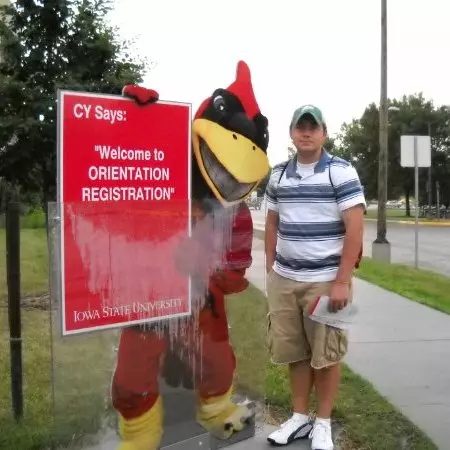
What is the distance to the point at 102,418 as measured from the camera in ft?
9.32

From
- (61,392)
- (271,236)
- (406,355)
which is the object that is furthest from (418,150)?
(61,392)

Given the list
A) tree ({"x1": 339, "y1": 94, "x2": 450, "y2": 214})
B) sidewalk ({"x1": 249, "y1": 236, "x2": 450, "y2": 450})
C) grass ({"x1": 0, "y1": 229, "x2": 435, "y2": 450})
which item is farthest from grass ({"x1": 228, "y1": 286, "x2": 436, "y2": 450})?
tree ({"x1": 339, "y1": 94, "x2": 450, "y2": 214})

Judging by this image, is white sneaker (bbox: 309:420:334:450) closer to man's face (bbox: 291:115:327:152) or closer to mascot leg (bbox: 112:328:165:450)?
mascot leg (bbox: 112:328:165:450)

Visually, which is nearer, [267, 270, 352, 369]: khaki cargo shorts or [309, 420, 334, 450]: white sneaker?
[267, 270, 352, 369]: khaki cargo shorts

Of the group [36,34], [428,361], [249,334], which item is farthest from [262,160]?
[36,34]

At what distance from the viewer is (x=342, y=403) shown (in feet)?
12.9

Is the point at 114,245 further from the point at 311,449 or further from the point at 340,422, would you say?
the point at 340,422

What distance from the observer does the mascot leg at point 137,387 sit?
9.04 ft

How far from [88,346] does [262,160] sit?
4.01ft

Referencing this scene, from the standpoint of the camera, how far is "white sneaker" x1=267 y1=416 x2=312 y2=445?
331cm

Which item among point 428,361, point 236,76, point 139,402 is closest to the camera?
point 139,402

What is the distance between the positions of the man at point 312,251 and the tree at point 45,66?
2.69m

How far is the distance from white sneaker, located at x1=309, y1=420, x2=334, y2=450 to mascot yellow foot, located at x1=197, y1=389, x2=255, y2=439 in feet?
1.09

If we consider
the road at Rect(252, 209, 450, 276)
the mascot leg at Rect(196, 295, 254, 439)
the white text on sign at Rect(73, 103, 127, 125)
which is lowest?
the road at Rect(252, 209, 450, 276)
